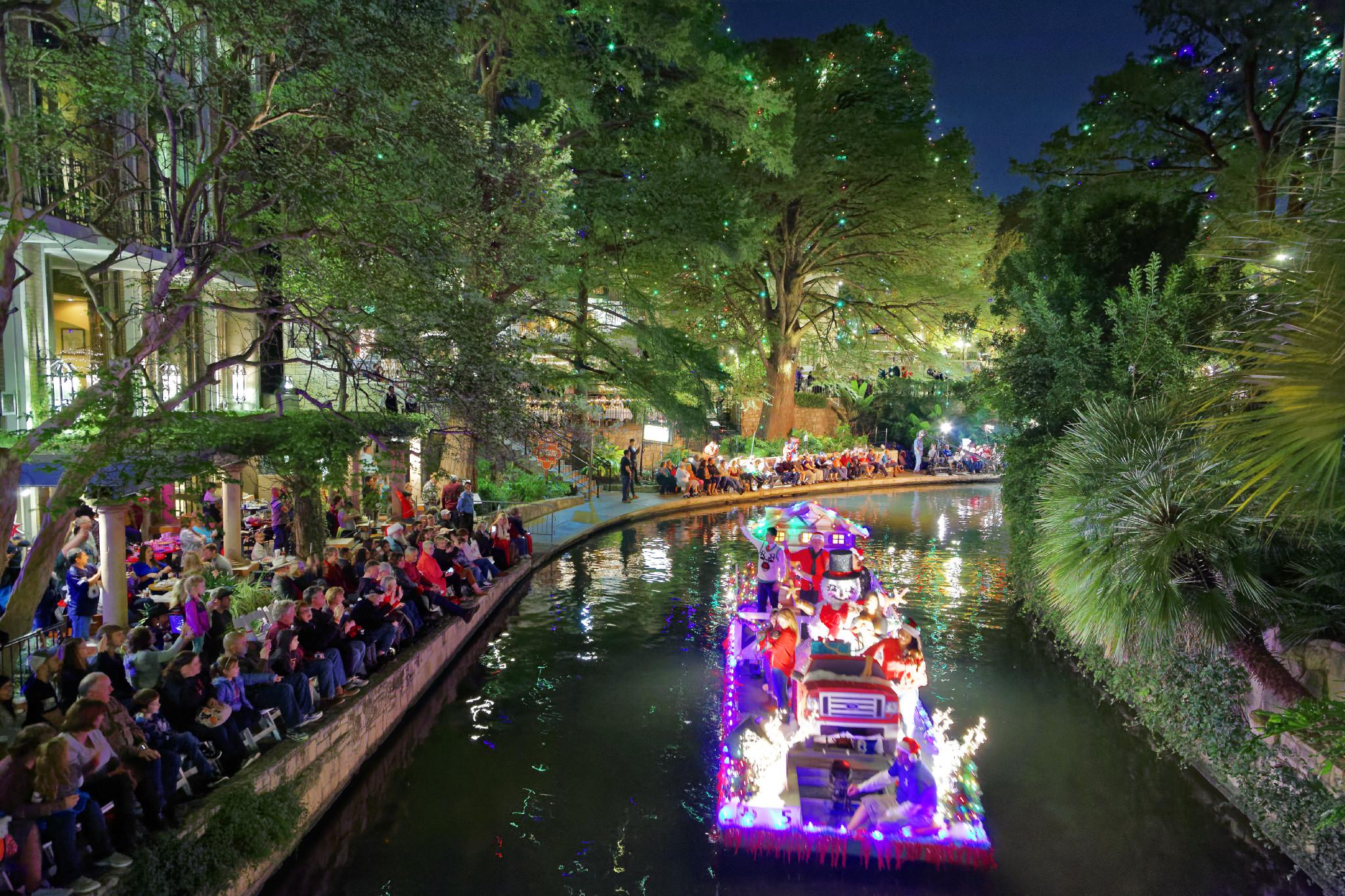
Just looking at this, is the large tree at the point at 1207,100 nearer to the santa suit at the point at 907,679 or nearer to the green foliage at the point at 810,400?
the santa suit at the point at 907,679

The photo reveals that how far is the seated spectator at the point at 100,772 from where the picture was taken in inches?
205

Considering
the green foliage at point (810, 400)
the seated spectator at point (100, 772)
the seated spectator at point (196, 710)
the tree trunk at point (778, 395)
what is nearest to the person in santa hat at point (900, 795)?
the seated spectator at point (196, 710)

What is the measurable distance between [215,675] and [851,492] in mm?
31373

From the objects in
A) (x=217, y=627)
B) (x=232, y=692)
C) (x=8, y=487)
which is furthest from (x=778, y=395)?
(x=8, y=487)

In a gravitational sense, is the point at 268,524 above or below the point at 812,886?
above

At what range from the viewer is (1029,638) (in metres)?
13.8

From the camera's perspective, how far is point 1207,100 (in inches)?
561

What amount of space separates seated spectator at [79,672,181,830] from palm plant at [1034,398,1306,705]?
25.1 ft

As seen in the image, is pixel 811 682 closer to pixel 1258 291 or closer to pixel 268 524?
pixel 1258 291

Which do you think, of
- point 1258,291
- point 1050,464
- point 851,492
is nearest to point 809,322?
point 851,492

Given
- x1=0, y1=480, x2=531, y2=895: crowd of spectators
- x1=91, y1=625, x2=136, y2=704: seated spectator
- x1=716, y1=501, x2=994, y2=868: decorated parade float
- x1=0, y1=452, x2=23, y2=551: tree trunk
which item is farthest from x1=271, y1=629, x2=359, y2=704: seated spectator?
x1=716, y1=501, x2=994, y2=868: decorated parade float

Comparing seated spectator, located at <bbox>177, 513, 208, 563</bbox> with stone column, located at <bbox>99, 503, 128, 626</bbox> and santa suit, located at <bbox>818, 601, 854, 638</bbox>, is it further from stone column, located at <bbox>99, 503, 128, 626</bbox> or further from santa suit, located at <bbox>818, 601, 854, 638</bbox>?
santa suit, located at <bbox>818, 601, 854, 638</bbox>

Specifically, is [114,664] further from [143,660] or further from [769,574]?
[769,574]

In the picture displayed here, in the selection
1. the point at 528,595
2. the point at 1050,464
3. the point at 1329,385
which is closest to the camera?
the point at 1329,385
